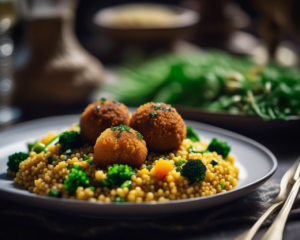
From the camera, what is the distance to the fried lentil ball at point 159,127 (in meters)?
2.63

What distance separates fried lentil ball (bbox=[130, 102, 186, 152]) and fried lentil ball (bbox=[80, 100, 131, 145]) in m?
0.11

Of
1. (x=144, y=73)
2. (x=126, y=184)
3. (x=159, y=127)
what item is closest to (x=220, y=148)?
(x=159, y=127)

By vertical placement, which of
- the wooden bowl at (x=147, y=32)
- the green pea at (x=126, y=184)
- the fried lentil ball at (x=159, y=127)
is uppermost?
the wooden bowl at (x=147, y=32)

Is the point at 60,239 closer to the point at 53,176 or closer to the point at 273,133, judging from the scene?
the point at 53,176

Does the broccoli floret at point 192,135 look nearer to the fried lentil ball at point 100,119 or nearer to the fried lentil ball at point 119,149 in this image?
the fried lentil ball at point 100,119

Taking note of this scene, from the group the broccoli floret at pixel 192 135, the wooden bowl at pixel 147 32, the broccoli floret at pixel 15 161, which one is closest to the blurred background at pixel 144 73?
the wooden bowl at pixel 147 32

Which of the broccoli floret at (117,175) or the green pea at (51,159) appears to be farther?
the green pea at (51,159)

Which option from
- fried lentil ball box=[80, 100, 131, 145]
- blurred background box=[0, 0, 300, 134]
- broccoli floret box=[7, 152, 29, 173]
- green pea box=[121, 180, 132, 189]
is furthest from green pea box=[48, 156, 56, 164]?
blurred background box=[0, 0, 300, 134]

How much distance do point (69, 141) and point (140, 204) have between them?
103cm

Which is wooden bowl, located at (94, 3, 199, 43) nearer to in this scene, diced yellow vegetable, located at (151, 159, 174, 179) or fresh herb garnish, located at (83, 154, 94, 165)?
fresh herb garnish, located at (83, 154, 94, 165)

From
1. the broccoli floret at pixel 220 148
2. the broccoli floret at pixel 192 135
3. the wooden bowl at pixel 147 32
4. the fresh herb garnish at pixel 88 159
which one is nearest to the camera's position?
the fresh herb garnish at pixel 88 159

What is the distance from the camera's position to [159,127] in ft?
8.63

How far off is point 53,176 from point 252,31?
29.2 feet

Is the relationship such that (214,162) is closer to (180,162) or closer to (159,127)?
(180,162)
